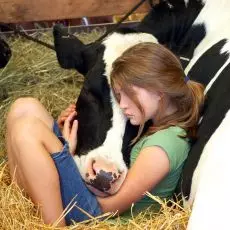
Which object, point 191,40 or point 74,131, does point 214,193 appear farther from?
point 191,40

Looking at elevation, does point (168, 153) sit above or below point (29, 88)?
above

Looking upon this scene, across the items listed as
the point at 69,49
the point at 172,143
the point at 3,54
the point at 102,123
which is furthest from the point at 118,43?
the point at 3,54

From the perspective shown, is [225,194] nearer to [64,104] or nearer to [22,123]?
[22,123]

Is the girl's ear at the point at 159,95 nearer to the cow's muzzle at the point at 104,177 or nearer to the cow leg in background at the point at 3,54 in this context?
the cow's muzzle at the point at 104,177

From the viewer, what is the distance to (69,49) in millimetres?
2436

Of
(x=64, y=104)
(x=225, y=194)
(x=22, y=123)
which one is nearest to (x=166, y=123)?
(x=22, y=123)

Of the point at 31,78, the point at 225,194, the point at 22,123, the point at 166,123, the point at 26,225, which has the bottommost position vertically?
the point at 31,78

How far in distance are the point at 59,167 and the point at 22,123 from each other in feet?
0.66

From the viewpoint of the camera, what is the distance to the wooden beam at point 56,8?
329cm

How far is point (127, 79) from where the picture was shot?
1.92 m

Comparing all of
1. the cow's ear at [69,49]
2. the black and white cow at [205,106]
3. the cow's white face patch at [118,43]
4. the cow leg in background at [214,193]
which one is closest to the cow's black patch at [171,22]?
the black and white cow at [205,106]

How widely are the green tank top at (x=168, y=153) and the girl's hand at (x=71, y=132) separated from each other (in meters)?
0.24

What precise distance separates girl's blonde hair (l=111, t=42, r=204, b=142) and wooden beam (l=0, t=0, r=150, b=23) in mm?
1400

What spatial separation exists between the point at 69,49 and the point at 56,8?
979 millimetres
